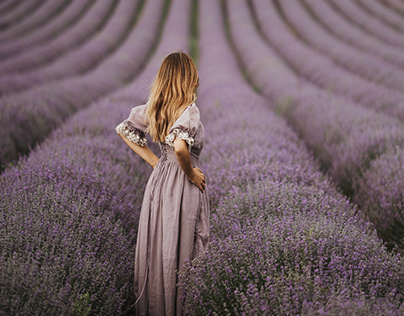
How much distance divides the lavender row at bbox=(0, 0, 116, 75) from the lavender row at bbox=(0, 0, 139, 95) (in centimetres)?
26

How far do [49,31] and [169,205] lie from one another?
1147 cm

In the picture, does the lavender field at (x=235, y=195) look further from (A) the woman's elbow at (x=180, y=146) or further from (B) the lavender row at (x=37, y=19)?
(B) the lavender row at (x=37, y=19)

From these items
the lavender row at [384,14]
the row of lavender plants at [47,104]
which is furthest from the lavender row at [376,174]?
the lavender row at [384,14]

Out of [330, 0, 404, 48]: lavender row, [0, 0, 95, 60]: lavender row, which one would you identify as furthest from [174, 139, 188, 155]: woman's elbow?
[330, 0, 404, 48]: lavender row

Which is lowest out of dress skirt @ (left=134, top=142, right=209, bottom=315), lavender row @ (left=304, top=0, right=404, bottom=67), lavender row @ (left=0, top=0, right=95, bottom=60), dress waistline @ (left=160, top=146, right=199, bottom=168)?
lavender row @ (left=304, top=0, right=404, bottom=67)

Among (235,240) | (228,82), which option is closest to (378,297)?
(235,240)

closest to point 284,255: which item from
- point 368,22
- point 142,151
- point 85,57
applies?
point 142,151

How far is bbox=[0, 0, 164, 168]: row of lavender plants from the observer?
3.57m

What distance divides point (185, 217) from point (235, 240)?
0.28 m

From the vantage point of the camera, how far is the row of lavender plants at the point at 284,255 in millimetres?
1184

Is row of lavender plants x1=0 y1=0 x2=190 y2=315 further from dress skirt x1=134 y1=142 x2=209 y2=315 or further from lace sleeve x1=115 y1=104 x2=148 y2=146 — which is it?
lace sleeve x1=115 y1=104 x2=148 y2=146

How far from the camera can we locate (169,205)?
162 cm

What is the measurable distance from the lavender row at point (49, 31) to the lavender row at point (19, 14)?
36.4 inches

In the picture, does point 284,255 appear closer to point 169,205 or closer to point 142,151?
point 169,205
